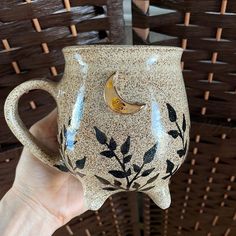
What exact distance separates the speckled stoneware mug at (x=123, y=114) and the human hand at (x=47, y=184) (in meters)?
0.14

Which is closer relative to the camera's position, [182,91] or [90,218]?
[182,91]

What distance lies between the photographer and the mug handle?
376 millimetres

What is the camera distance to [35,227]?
540mm

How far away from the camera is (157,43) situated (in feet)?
1.58

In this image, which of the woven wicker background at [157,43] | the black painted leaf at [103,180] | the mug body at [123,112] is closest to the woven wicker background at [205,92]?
the woven wicker background at [157,43]

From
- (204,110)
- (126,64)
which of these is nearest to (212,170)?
(204,110)

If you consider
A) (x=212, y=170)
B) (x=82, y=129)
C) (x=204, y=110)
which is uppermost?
(x=82, y=129)

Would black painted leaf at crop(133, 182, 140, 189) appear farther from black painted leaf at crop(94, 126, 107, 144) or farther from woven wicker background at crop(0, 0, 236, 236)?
woven wicker background at crop(0, 0, 236, 236)

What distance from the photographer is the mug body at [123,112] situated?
0.33 meters

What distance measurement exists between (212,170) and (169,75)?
37 cm

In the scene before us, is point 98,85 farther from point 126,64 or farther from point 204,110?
point 204,110

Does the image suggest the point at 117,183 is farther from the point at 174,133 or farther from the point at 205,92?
the point at 205,92

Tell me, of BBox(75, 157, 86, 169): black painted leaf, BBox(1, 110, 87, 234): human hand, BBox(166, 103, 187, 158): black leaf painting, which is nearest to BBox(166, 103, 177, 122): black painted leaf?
BBox(166, 103, 187, 158): black leaf painting

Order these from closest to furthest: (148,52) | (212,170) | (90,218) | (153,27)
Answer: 1. (148,52)
2. (153,27)
3. (212,170)
4. (90,218)
